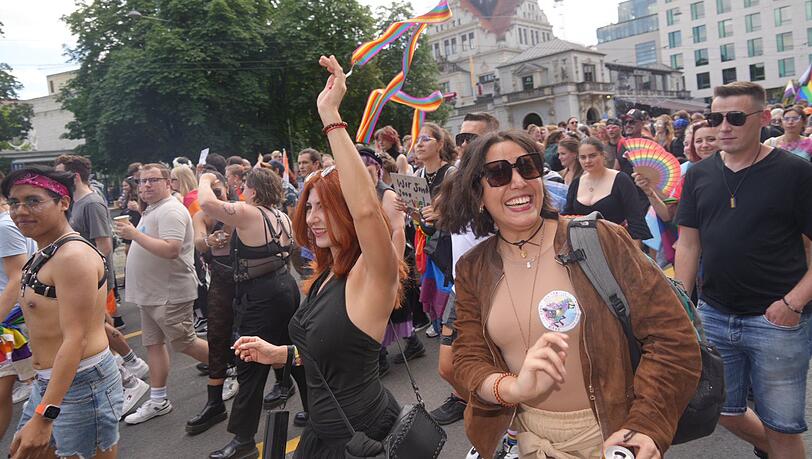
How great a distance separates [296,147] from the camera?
3075 centimetres

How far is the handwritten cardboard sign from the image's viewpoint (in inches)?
161

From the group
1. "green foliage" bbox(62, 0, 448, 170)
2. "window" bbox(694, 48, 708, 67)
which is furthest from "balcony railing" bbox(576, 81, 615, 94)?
"green foliage" bbox(62, 0, 448, 170)

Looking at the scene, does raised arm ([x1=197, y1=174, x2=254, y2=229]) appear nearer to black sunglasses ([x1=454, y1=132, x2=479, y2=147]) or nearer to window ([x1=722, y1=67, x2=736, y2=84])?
black sunglasses ([x1=454, y1=132, x2=479, y2=147])

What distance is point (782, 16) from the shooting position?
60906 mm

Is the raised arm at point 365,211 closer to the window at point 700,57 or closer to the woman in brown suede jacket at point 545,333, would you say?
the woman in brown suede jacket at point 545,333

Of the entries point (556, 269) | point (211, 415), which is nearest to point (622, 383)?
point (556, 269)

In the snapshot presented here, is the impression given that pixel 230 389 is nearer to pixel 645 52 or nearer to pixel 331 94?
pixel 331 94

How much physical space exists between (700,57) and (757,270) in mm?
76614

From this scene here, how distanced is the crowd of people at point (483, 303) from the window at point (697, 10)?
74.0m

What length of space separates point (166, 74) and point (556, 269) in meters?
25.2

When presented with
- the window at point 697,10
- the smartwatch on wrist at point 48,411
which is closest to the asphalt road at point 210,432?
the smartwatch on wrist at point 48,411

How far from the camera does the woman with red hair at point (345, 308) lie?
81.1 inches

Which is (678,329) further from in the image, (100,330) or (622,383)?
(100,330)

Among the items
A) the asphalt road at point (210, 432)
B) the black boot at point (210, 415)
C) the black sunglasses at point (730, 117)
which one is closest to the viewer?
the black sunglasses at point (730, 117)
